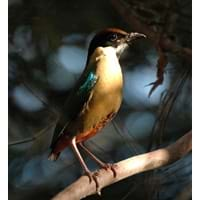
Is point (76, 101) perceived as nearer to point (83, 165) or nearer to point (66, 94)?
point (66, 94)

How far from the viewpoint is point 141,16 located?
1.64 metres

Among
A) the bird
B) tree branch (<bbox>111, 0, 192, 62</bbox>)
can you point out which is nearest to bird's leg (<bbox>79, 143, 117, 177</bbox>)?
the bird

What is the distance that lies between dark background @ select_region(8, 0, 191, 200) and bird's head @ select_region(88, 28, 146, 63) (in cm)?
2

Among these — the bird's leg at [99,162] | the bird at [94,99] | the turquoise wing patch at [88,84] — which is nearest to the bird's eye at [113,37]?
the bird at [94,99]

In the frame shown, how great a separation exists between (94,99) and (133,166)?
9.6 inches

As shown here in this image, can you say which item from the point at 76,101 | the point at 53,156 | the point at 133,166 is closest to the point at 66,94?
the point at 76,101

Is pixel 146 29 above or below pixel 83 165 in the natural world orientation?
above

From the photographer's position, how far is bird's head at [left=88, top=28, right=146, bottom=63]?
1583 mm

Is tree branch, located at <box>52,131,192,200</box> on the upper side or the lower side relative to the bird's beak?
lower

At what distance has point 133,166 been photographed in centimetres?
158

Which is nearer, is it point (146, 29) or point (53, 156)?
point (53, 156)

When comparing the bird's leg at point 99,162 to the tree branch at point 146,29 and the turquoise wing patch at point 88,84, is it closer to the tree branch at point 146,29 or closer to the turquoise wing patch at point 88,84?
the turquoise wing patch at point 88,84

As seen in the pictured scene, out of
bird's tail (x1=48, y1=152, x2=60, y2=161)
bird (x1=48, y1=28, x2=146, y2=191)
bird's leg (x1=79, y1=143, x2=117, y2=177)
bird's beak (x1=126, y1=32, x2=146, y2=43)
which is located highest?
bird's beak (x1=126, y1=32, x2=146, y2=43)

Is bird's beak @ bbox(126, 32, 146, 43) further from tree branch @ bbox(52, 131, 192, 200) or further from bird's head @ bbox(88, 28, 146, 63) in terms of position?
tree branch @ bbox(52, 131, 192, 200)
